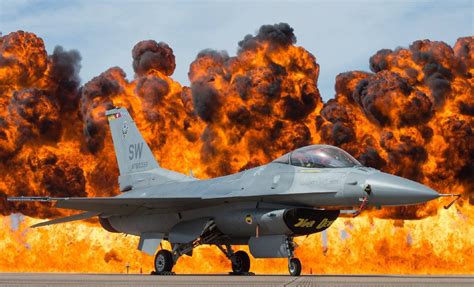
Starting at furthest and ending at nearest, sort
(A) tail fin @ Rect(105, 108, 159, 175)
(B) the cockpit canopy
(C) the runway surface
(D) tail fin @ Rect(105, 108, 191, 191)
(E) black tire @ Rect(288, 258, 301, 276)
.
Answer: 1. (A) tail fin @ Rect(105, 108, 159, 175)
2. (D) tail fin @ Rect(105, 108, 191, 191)
3. (B) the cockpit canopy
4. (E) black tire @ Rect(288, 258, 301, 276)
5. (C) the runway surface

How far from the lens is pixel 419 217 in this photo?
157 ft

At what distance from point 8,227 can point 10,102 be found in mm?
11746

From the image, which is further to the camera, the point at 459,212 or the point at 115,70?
the point at 115,70

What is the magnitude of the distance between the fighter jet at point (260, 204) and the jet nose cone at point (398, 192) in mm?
32

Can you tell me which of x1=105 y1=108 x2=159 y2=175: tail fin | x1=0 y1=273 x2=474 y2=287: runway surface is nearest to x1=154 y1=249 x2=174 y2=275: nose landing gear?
x1=0 y1=273 x2=474 y2=287: runway surface

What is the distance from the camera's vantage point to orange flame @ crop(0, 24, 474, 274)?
147 ft

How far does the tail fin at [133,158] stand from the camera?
36.7 m

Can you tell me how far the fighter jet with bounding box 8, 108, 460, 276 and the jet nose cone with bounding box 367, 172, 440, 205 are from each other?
32 millimetres

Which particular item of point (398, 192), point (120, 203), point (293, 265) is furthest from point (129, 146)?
point (398, 192)

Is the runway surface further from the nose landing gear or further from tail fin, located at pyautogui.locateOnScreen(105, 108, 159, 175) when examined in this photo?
tail fin, located at pyautogui.locateOnScreen(105, 108, 159, 175)

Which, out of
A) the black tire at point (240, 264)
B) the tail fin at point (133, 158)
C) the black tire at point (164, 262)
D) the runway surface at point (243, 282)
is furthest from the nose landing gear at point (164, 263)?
the runway surface at point (243, 282)

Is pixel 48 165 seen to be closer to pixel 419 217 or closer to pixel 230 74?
pixel 230 74

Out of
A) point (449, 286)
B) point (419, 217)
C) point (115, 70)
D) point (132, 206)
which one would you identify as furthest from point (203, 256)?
point (449, 286)

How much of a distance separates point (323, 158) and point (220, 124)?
23367 mm
